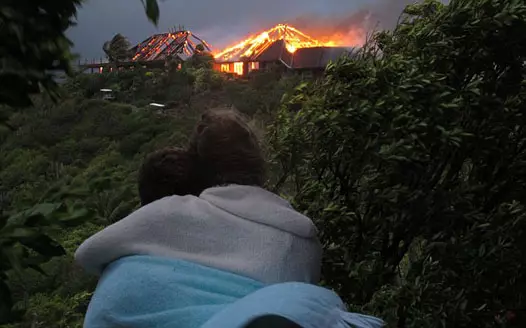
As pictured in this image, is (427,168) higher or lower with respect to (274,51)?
lower

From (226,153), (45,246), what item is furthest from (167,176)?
(45,246)

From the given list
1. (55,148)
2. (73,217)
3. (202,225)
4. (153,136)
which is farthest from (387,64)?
(55,148)

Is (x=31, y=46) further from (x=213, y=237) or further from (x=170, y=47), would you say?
(x=170, y=47)

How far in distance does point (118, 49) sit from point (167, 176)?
24336 millimetres

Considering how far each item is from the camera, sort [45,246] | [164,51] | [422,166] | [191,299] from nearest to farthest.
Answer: [45,246] < [191,299] < [422,166] < [164,51]

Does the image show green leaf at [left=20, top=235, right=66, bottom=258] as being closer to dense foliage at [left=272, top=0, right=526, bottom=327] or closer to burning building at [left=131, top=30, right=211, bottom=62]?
dense foliage at [left=272, top=0, right=526, bottom=327]

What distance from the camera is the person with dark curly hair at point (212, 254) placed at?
142 cm

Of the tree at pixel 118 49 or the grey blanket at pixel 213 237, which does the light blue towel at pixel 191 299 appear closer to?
the grey blanket at pixel 213 237

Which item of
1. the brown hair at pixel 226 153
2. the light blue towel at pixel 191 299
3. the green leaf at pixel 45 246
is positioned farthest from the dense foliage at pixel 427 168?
the green leaf at pixel 45 246

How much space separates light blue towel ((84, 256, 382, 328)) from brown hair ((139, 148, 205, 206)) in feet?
1.12

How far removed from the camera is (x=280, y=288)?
1.41 m

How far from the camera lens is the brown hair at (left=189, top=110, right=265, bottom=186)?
6.23 ft

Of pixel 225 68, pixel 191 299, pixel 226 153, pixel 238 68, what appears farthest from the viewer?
pixel 225 68

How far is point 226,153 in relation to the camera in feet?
6.24
